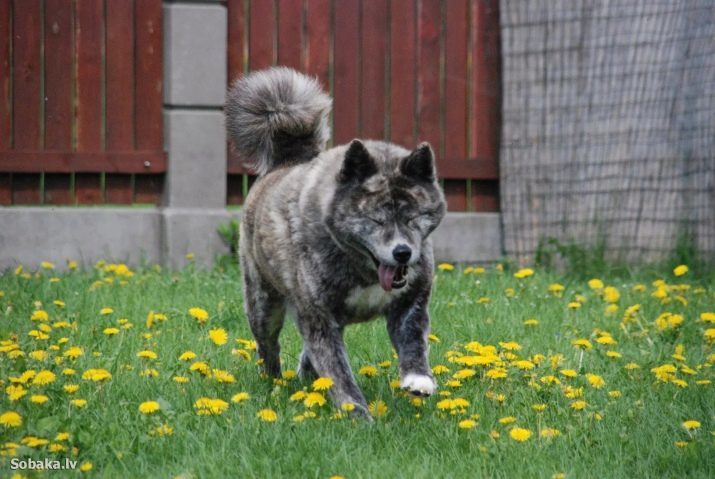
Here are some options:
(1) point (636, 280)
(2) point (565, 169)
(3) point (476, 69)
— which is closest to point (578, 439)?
(1) point (636, 280)

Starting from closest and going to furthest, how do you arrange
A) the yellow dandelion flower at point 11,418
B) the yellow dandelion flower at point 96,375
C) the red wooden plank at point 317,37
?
1. the yellow dandelion flower at point 11,418
2. the yellow dandelion flower at point 96,375
3. the red wooden plank at point 317,37

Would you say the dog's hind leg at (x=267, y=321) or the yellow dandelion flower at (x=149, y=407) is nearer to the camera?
the yellow dandelion flower at (x=149, y=407)

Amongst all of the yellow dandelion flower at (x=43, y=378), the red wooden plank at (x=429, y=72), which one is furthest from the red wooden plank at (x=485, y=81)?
the yellow dandelion flower at (x=43, y=378)

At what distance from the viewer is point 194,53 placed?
736 cm

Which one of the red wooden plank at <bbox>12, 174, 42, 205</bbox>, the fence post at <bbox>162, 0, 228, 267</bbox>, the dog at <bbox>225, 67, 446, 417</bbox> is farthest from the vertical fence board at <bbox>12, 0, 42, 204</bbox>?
the dog at <bbox>225, 67, 446, 417</bbox>

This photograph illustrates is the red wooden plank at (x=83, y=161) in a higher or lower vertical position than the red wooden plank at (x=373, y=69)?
lower

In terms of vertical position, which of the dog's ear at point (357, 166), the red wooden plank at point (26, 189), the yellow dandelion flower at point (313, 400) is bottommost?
the yellow dandelion flower at point (313, 400)

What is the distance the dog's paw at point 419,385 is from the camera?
385cm

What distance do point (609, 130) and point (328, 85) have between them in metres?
2.04

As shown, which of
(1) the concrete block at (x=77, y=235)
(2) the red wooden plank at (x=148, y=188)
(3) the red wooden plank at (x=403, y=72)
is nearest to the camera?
(1) the concrete block at (x=77, y=235)

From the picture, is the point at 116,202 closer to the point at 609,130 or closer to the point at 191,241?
the point at 191,241

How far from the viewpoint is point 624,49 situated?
293 inches

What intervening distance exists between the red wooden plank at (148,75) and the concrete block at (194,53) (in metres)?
0.07

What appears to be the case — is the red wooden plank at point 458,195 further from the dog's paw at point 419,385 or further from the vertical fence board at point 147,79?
the dog's paw at point 419,385
